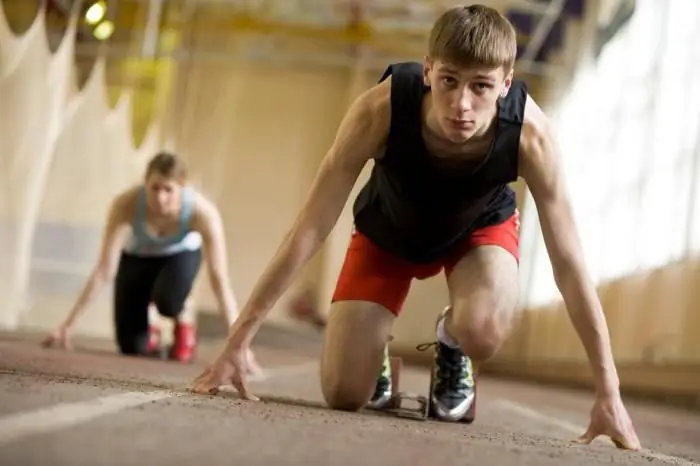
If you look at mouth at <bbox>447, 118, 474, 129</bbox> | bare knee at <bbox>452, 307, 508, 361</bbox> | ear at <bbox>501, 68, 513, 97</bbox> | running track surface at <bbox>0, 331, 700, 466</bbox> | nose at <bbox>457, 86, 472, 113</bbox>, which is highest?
ear at <bbox>501, 68, 513, 97</bbox>

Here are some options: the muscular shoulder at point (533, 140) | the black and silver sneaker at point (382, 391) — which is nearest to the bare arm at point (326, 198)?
the muscular shoulder at point (533, 140)

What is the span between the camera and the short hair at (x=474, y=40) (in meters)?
1.55

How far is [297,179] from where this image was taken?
7676 mm

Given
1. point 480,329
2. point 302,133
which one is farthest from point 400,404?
point 302,133

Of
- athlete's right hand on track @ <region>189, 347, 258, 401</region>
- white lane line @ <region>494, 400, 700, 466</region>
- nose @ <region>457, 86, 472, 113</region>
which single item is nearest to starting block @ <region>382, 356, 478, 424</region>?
white lane line @ <region>494, 400, 700, 466</region>

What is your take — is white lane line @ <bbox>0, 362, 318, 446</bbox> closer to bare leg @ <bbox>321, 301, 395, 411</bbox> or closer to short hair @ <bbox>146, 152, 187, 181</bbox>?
bare leg @ <bbox>321, 301, 395, 411</bbox>

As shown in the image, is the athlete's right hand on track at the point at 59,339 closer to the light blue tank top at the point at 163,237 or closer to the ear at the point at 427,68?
the light blue tank top at the point at 163,237

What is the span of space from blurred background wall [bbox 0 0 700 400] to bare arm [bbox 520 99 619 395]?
7.02 feet

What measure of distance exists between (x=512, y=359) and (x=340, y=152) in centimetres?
547

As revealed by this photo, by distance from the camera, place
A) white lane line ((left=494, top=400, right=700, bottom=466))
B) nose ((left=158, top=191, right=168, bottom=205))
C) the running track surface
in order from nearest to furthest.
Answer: the running track surface < white lane line ((left=494, top=400, right=700, bottom=466)) < nose ((left=158, top=191, right=168, bottom=205))

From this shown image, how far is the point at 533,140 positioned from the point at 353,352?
0.57 metres

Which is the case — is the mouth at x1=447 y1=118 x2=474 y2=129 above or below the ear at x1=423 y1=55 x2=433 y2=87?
below

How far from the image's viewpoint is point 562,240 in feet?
5.44

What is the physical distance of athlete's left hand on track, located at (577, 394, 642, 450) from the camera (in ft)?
5.08
